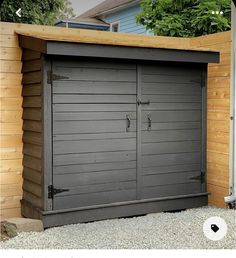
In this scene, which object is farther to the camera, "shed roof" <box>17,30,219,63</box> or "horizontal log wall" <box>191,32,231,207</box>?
"horizontal log wall" <box>191,32,231,207</box>

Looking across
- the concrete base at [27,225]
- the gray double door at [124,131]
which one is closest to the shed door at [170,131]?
the gray double door at [124,131]

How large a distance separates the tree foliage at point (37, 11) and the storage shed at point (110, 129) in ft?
27.0

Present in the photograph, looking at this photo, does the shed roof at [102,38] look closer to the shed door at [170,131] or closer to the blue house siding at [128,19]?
the shed door at [170,131]

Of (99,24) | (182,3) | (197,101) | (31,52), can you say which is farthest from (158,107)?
(99,24)

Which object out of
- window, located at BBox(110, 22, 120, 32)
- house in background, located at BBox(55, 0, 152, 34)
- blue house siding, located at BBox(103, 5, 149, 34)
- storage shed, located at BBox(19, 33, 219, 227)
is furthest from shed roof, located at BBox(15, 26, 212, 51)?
window, located at BBox(110, 22, 120, 32)

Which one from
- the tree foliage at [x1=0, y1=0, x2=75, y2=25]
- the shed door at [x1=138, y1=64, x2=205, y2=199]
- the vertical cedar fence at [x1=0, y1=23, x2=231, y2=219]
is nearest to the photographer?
the vertical cedar fence at [x1=0, y1=23, x2=231, y2=219]

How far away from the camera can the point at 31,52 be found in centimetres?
483

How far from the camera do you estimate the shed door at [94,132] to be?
15.7 ft

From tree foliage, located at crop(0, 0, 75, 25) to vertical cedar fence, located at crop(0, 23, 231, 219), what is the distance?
7949 millimetres

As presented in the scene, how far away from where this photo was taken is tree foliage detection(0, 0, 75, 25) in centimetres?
1280

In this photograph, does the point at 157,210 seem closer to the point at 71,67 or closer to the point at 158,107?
the point at 158,107

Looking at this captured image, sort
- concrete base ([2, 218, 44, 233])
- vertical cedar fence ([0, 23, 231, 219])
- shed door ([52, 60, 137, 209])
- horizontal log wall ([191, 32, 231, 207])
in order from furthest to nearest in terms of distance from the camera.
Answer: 1. horizontal log wall ([191, 32, 231, 207])
2. vertical cedar fence ([0, 23, 231, 219])
3. shed door ([52, 60, 137, 209])
4. concrete base ([2, 218, 44, 233])
